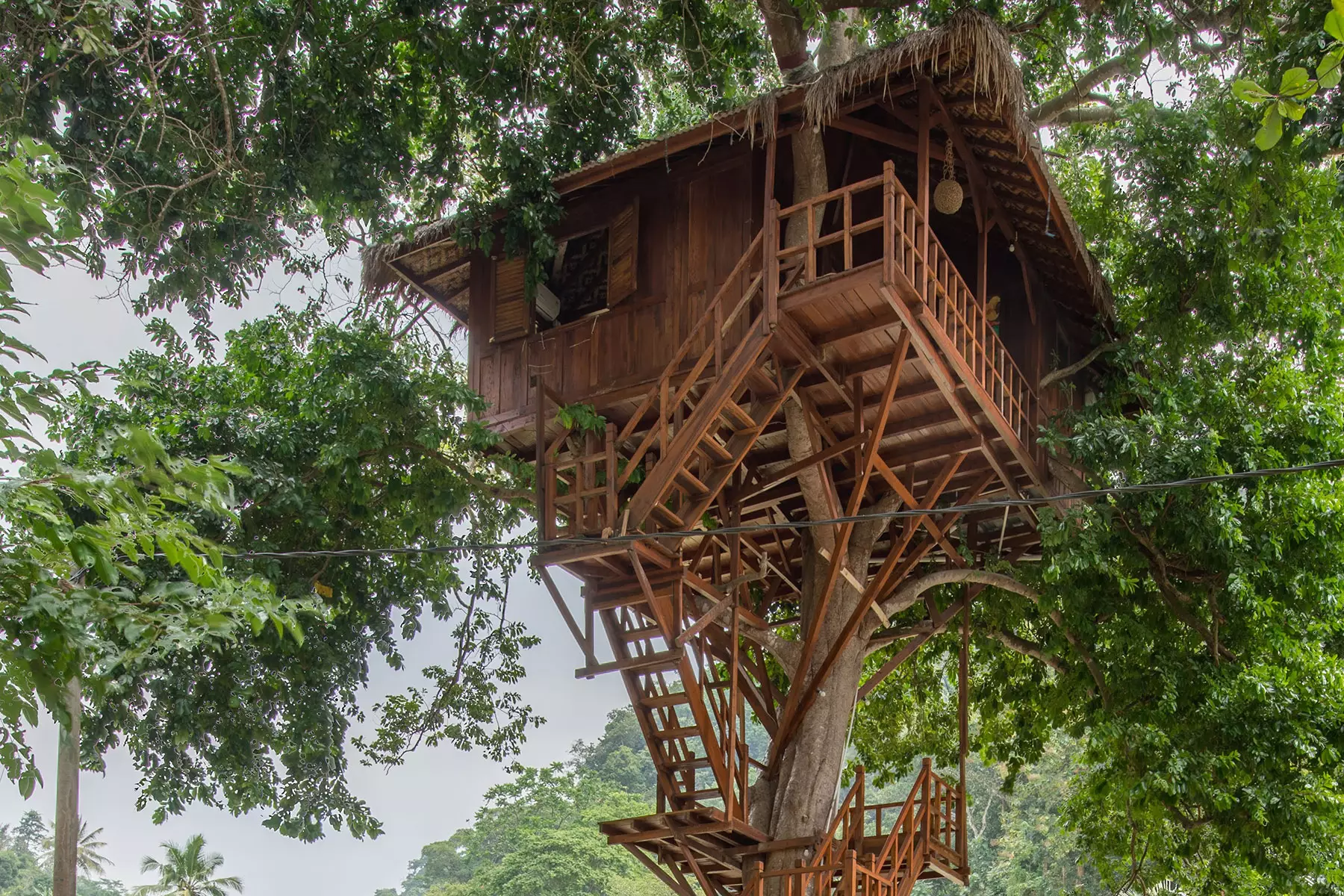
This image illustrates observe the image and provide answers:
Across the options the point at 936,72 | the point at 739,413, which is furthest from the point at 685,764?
the point at 936,72

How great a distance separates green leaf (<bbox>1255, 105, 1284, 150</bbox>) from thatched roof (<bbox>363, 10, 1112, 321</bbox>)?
7702 millimetres

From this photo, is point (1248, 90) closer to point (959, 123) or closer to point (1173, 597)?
point (959, 123)

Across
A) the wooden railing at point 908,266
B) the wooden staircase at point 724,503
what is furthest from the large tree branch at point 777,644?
the wooden railing at point 908,266

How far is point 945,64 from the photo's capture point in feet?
35.4

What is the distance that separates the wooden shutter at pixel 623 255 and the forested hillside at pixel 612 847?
2335cm

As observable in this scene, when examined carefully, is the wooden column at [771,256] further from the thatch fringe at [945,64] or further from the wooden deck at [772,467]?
the thatch fringe at [945,64]

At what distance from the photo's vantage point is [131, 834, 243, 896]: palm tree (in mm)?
44219

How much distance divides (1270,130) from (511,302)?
1039cm

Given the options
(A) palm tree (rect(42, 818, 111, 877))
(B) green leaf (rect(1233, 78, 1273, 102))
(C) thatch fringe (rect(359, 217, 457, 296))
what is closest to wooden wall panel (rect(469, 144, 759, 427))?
(C) thatch fringe (rect(359, 217, 457, 296))

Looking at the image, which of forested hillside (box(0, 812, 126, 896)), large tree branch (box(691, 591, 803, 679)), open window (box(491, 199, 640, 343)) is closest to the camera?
open window (box(491, 199, 640, 343))

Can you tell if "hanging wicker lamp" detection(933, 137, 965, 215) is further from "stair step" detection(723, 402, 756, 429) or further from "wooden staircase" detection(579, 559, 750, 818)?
"wooden staircase" detection(579, 559, 750, 818)

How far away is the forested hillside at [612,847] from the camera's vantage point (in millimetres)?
34906

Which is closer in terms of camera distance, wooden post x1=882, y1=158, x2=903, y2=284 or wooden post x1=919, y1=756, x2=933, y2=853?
wooden post x1=882, y1=158, x2=903, y2=284

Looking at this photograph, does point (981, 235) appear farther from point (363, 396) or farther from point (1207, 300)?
point (363, 396)
